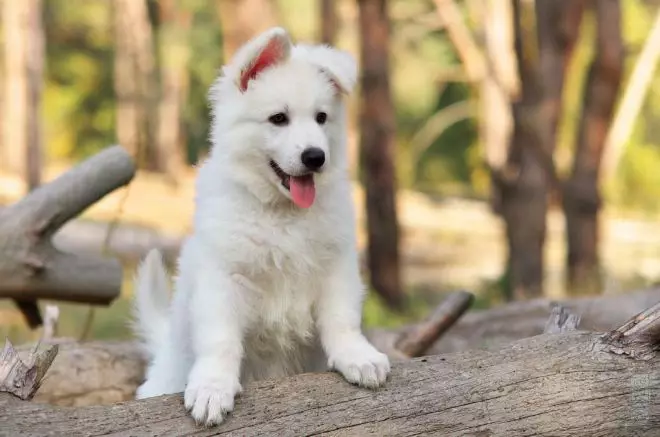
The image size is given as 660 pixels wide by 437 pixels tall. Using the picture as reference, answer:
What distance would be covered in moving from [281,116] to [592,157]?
6.17 m

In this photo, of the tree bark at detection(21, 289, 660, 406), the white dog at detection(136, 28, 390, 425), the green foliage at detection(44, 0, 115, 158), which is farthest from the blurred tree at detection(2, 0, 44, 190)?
the white dog at detection(136, 28, 390, 425)

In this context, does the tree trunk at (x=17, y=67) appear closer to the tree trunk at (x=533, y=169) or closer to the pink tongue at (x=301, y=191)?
the tree trunk at (x=533, y=169)

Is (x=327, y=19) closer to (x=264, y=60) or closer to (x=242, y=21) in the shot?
(x=242, y=21)

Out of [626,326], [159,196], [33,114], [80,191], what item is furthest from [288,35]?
[159,196]

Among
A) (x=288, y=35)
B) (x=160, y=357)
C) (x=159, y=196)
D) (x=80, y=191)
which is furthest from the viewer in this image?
(x=159, y=196)

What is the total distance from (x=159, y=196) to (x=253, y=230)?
18.7m

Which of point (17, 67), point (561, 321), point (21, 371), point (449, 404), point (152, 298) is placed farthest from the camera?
point (17, 67)

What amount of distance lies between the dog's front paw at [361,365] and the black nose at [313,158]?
2.18ft

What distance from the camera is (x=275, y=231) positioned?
338cm

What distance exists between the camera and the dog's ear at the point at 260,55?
3.32 metres

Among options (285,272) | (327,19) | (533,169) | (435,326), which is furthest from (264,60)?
(327,19)

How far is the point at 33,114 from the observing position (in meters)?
14.6

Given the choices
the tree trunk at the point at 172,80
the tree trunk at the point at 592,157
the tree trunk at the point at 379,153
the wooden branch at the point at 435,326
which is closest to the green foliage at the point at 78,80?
the tree trunk at the point at 172,80

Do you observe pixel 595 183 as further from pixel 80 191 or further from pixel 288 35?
pixel 288 35
